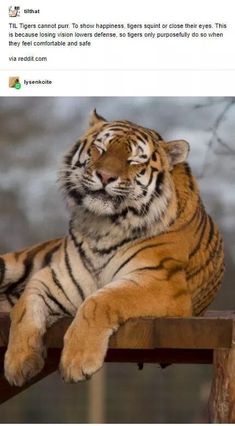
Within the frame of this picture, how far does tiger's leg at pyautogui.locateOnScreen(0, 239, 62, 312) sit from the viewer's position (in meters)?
2.64

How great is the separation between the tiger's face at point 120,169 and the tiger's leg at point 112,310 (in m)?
0.22

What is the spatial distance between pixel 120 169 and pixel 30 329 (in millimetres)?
507

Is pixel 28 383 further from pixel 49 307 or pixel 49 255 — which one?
pixel 49 255

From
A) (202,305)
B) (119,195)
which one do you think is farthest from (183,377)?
(119,195)

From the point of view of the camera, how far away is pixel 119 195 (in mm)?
2445

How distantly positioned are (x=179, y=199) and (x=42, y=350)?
24.2 inches

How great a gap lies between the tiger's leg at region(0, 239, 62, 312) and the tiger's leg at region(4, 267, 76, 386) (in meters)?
0.20

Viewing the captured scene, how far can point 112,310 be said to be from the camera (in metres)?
2.14
